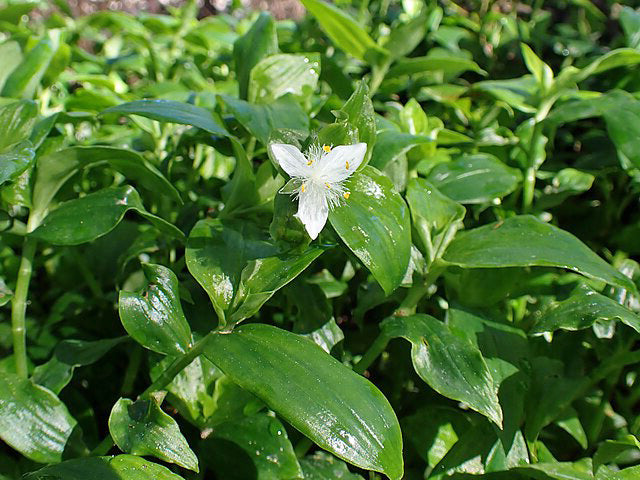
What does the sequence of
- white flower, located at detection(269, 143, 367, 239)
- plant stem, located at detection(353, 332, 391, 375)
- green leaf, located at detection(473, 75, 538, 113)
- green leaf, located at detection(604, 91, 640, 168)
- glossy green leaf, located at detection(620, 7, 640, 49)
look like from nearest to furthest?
white flower, located at detection(269, 143, 367, 239) < plant stem, located at detection(353, 332, 391, 375) < green leaf, located at detection(604, 91, 640, 168) < green leaf, located at detection(473, 75, 538, 113) < glossy green leaf, located at detection(620, 7, 640, 49)

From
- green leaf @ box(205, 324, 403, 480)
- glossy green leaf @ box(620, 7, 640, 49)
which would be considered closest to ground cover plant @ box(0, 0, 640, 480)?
green leaf @ box(205, 324, 403, 480)

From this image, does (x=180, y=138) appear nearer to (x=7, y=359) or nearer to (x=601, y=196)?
(x=7, y=359)

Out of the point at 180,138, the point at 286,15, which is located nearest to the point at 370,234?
the point at 180,138

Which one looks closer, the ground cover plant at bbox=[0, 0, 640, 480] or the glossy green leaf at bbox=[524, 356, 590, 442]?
the ground cover plant at bbox=[0, 0, 640, 480]

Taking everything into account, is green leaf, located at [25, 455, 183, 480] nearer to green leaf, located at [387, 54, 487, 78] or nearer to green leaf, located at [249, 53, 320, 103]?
green leaf, located at [249, 53, 320, 103]

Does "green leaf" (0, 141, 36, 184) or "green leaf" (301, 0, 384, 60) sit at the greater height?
"green leaf" (0, 141, 36, 184)

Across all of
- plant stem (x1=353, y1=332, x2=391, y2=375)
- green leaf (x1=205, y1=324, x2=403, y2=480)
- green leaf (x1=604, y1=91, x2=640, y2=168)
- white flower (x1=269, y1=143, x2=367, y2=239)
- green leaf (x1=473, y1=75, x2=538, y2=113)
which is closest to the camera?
green leaf (x1=205, y1=324, x2=403, y2=480)

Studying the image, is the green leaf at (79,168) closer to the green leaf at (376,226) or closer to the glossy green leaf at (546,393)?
the green leaf at (376,226)
